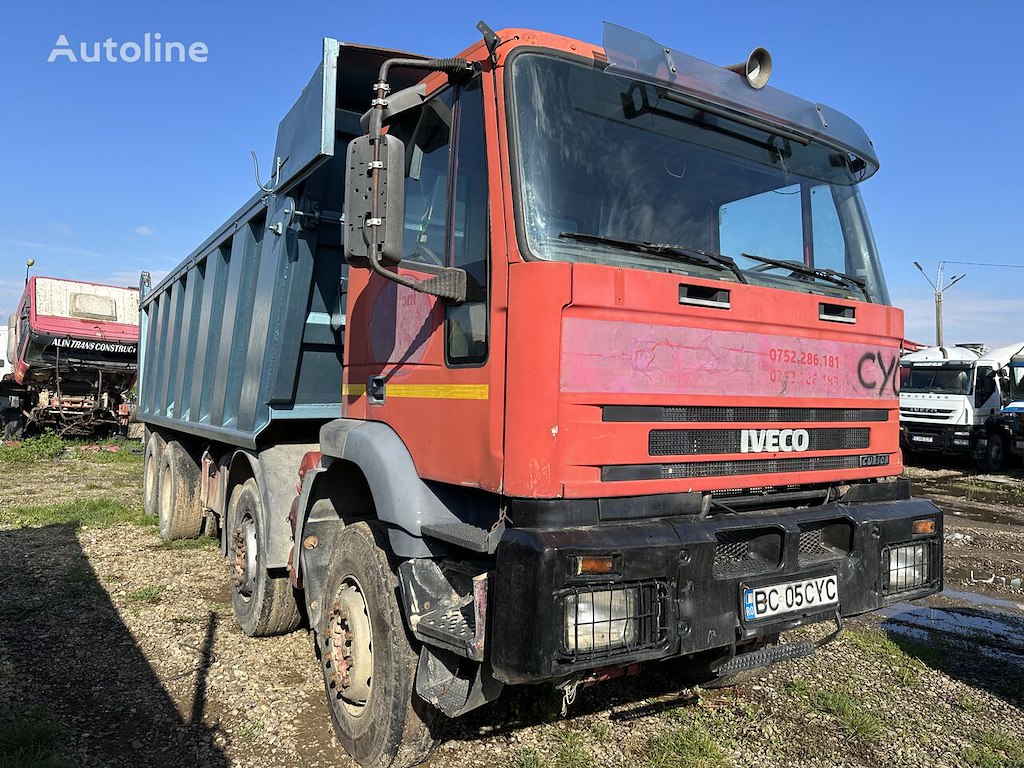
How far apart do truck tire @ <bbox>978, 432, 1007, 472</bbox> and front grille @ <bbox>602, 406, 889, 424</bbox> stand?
15646 millimetres

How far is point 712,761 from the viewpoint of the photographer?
10.5 feet

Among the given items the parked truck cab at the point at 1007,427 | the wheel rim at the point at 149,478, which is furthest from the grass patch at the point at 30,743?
the parked truck cab at the point at 1007,427

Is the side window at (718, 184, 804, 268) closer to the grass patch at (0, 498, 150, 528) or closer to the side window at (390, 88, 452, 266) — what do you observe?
the side window at (390, 88, 452, 266)

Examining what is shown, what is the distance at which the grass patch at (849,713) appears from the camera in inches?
139

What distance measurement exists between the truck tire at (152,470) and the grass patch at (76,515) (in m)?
0.17

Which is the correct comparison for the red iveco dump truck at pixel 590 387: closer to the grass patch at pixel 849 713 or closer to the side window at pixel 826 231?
the side window at pixel 826 231

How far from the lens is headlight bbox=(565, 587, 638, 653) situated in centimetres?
229

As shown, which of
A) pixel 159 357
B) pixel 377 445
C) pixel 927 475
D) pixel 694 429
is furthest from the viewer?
pixel 927 475

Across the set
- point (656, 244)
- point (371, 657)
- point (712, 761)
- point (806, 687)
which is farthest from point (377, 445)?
point (806, 687)

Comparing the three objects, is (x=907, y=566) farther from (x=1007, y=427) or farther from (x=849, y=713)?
(x=1007, y=427)

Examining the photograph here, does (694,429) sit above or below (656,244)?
below

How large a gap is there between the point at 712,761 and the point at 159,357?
24.3ft

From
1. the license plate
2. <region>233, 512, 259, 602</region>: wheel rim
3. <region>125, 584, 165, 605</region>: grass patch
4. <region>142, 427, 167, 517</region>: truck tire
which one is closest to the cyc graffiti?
the license plate

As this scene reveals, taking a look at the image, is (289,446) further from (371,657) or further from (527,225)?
(527,225)
